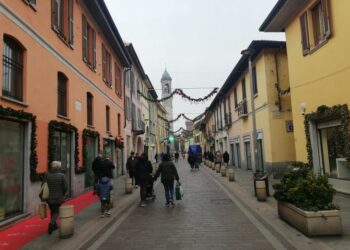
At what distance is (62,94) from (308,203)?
982 centimetres

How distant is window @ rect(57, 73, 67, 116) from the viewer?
12867 mm

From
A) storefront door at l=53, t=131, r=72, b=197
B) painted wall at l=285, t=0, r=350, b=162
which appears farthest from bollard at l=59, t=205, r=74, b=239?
painted wall at l=285, t=0, r=350, b=162

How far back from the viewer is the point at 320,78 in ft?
41.4

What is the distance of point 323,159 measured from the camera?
42.9ft

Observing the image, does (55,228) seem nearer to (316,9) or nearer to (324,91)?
(324,91)

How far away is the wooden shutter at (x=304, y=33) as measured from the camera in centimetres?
1347

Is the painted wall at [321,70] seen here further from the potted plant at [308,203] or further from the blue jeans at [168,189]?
the blue jeans at [168,189]

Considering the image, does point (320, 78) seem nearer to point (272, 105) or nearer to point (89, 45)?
point (272, 105)

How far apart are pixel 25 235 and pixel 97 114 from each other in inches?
437

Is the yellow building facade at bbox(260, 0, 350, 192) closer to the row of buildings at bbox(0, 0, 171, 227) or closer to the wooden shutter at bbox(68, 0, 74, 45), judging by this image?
the wooden shutter at bbox(68, 0, 74, 45)

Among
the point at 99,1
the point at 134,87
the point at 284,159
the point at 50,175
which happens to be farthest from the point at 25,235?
the point at 134,87

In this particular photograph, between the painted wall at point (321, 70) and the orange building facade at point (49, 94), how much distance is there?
30.8ft

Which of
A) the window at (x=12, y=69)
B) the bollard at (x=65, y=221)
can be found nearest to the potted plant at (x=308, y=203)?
the bollard at (x=65, y=221)

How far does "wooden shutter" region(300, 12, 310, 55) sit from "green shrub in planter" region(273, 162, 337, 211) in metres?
7.28
